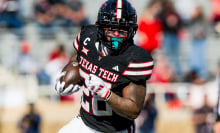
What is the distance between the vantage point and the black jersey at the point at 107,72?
523 cm

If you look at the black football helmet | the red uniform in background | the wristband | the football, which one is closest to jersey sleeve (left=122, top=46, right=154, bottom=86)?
the black football helmet

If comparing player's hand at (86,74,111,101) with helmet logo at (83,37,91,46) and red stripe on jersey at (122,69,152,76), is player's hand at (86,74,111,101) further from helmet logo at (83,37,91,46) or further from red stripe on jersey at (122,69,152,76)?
helmet logo at (83,37,91,46)

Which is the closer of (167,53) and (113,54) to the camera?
(113,54)

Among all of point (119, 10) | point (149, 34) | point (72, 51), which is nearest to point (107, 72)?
point (119, 10)

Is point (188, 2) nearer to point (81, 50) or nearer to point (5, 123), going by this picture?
point (5, 123)

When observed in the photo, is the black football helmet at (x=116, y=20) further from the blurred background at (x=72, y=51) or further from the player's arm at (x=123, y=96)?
the blurred background at (x=72, y=51)

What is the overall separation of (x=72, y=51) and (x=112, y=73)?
6771 mm

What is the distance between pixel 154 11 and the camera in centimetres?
Answer: 1155

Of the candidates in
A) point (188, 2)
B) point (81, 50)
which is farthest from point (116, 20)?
point (188, 2)

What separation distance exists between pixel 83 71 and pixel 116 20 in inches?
21.9

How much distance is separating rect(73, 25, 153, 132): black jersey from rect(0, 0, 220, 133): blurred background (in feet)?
16.2

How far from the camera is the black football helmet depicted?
17.3 feet

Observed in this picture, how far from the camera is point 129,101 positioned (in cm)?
510

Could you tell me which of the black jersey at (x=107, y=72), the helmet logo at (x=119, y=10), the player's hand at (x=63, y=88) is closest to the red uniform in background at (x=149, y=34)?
the black jersey at (x=107, y=72)
